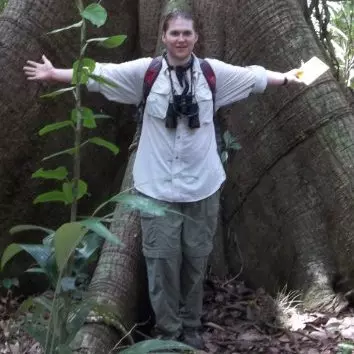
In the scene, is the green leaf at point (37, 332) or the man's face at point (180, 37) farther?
the man's face at point (180, 37)

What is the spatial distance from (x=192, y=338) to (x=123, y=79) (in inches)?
57.8

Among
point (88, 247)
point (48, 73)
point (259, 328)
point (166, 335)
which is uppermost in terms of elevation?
point (48, 73)

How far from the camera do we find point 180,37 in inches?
143

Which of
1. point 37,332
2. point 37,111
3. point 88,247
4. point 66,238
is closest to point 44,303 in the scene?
point 37,332

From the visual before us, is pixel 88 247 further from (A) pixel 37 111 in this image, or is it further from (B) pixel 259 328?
(A) pixel 37 111

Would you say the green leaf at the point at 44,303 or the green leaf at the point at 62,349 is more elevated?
the green leaf at the point at 44,303

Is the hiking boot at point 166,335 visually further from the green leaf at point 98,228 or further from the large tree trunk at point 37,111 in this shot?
the green leaf at point 98,228

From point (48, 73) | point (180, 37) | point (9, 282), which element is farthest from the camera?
point (9, 282)

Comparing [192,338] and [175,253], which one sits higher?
[175,253]

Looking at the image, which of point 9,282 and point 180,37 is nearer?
point 180,37

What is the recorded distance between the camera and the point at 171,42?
11.9ft

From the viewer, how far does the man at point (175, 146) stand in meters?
3.66

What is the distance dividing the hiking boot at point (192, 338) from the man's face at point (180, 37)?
1500 mm

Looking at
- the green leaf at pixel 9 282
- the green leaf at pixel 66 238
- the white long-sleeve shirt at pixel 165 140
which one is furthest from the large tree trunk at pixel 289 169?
the green leaf at pixel 66 238
